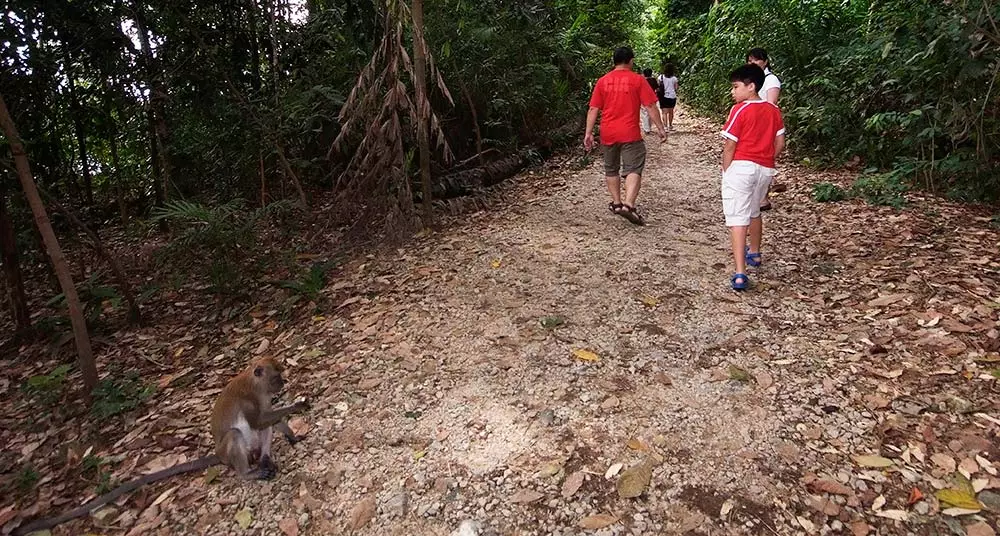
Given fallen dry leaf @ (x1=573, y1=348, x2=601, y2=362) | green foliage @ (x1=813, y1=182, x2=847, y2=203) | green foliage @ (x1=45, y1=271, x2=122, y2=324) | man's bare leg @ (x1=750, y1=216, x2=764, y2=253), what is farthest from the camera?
green foliage @ (x1=813, y1=182, x2=847, y2=203)

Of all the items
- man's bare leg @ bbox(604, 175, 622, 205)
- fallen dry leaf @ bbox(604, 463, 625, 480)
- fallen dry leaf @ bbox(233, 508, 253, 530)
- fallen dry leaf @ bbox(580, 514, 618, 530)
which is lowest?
fallen dry leaf @ bbox(580, 514, 618, 530)

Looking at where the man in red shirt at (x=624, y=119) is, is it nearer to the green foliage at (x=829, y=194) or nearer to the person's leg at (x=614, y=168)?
the person's leg at (x=614, y=168)

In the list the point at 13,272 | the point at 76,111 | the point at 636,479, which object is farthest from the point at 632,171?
the point at 76,111

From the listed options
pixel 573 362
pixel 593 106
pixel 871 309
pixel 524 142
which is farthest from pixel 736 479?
pixel 524 142

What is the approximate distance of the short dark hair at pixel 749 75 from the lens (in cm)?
422

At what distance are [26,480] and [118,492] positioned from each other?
944 millimetres

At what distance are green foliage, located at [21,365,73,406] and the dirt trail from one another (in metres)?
2.00

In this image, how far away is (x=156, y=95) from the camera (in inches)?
246

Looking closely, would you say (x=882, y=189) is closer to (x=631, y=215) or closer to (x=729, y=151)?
(x=631, y=215)

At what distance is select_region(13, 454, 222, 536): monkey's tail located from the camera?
2.80 m

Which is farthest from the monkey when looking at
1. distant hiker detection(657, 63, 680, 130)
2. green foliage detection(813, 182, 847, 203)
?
distant hiker detection(657, 63, 680, 130)

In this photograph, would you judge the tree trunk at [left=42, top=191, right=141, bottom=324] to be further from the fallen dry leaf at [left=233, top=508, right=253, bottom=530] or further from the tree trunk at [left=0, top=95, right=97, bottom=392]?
the fallen dry leaf at [left=233, top=508, right=253, bottom=530]

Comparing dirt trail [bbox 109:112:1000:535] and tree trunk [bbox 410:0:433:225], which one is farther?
tree trunk [bbox 410:0:433:225]

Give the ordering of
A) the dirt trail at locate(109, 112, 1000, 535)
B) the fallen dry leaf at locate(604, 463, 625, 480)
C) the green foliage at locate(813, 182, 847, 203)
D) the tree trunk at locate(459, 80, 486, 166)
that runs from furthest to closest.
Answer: the tree trunk at locate(459, 80, 486, 166), the green foliage at locate(813, 182, 847, 203), the fallen dry leaf at locate(604, 463, 625, 480), the dirt trail at locate(109, 112, 1000, 535)
